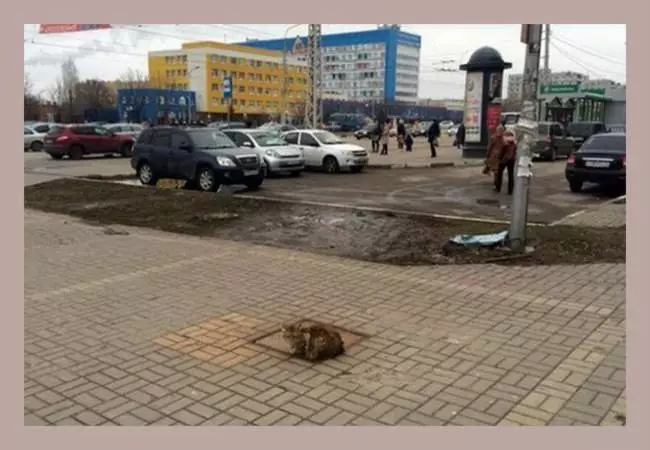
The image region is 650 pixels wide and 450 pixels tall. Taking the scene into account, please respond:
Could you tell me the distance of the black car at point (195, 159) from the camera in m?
14.9

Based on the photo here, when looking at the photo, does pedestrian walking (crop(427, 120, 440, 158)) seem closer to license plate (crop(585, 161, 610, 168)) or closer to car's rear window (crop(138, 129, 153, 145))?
license plate (crop(585, 161, 610, 168))

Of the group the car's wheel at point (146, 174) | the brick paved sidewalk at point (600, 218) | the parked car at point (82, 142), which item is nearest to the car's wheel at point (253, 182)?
the car's wheel at point (146, 174)

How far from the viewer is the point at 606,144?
601 inches

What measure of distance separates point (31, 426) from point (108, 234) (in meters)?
6.40

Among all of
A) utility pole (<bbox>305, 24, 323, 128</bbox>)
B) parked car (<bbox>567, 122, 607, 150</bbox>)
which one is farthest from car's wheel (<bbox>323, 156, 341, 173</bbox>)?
parked car (<bbox>567, 122, 607, 150</bbox>)

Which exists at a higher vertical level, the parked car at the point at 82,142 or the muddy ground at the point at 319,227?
the parked car at the point at 82,142

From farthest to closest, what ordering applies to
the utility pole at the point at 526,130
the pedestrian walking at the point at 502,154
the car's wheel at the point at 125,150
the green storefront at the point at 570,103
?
1. the green storefront at the point at 570,103
2. the car's wheel at the point at 125,150
3. the pedestrian walking at the point at 502,154
4. the utility pole at the point at 526,130

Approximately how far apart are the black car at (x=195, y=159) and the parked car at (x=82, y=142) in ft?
46.3

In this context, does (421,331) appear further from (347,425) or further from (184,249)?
(184,249)

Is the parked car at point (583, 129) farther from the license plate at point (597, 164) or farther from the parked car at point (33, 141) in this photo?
the parked car at point (33, 141)

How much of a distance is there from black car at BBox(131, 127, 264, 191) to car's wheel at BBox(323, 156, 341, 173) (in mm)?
5211

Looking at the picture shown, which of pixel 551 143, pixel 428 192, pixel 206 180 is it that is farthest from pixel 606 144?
pixel 551 143

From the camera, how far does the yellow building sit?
98750 mm

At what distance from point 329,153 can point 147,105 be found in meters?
65.2
